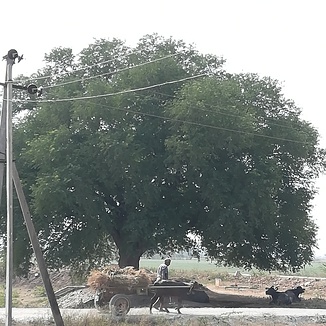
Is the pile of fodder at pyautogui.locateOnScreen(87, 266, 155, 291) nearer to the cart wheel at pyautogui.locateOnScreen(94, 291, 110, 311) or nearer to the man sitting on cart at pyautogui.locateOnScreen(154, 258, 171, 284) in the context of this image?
the cart wheel at pyautogui.locateOnScreen(94, 291, 110, 311)

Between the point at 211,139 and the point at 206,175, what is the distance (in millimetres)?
1993

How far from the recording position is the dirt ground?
1339 inches

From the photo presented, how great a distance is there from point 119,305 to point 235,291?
78.9 ft

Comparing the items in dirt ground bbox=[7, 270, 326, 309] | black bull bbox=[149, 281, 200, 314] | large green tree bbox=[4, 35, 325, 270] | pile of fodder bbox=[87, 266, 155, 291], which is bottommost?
dirt ground bbox=[7, 270, 326, 309]

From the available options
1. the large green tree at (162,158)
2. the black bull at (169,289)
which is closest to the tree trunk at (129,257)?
the large green tree at (162,158)

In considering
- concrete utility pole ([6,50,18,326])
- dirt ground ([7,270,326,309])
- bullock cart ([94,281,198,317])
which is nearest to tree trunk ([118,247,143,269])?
dirt ground ([7,270,326,309])

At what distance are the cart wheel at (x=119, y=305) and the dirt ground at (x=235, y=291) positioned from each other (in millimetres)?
4816

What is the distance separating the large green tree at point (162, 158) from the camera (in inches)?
1218

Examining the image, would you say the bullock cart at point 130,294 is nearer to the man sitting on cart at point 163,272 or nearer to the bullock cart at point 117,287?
the bullock cart at point 117,287

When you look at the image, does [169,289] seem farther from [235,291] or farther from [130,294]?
[235,291]

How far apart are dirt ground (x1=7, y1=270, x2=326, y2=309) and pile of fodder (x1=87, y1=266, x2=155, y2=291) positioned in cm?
449

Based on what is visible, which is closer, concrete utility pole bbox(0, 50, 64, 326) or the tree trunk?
concrete utility pole bbox(0, 50, 64, 326)

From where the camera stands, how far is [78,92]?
3388 centimetres

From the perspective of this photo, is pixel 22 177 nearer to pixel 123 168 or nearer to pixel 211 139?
pixel 123 168
